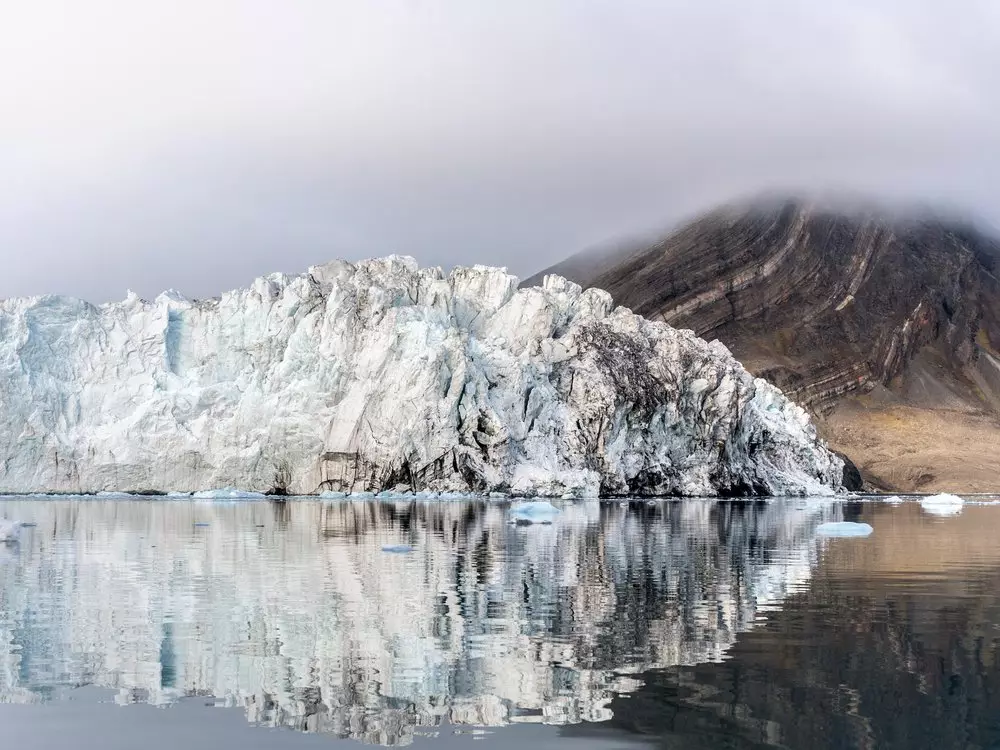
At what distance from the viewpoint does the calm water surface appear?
8747 millimetres

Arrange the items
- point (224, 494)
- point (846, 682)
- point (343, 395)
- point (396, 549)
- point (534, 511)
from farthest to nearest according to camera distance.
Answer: point (343, 395)
point (224, 494)
point (534, 511)
point (396, 549)
point (846, 682)

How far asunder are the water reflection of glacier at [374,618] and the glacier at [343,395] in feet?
107

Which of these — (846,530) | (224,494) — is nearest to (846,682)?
(846,530)

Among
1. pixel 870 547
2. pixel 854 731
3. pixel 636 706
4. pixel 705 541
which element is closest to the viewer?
pixel 854 731

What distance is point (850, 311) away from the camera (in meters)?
168

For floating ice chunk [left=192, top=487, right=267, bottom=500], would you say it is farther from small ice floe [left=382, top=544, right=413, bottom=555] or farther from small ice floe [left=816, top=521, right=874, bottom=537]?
small ice floe [left=382, top=544, right=413, bottom=555]

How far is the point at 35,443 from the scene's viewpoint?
6097 cm

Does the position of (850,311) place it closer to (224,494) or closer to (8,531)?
(224,494)

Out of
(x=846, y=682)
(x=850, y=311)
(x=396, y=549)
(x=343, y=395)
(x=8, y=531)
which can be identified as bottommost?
(x=846, y=682)

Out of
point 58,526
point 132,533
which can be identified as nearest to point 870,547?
point 132,533

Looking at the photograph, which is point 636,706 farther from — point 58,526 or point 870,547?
point 58,526

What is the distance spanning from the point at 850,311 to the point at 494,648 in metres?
165

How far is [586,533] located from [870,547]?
841 cm

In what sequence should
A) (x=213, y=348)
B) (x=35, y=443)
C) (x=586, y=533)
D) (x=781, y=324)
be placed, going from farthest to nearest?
(x=781, y=324) < (x=213, y=348) < (x=35, y=443) < (x=586, y=533)
